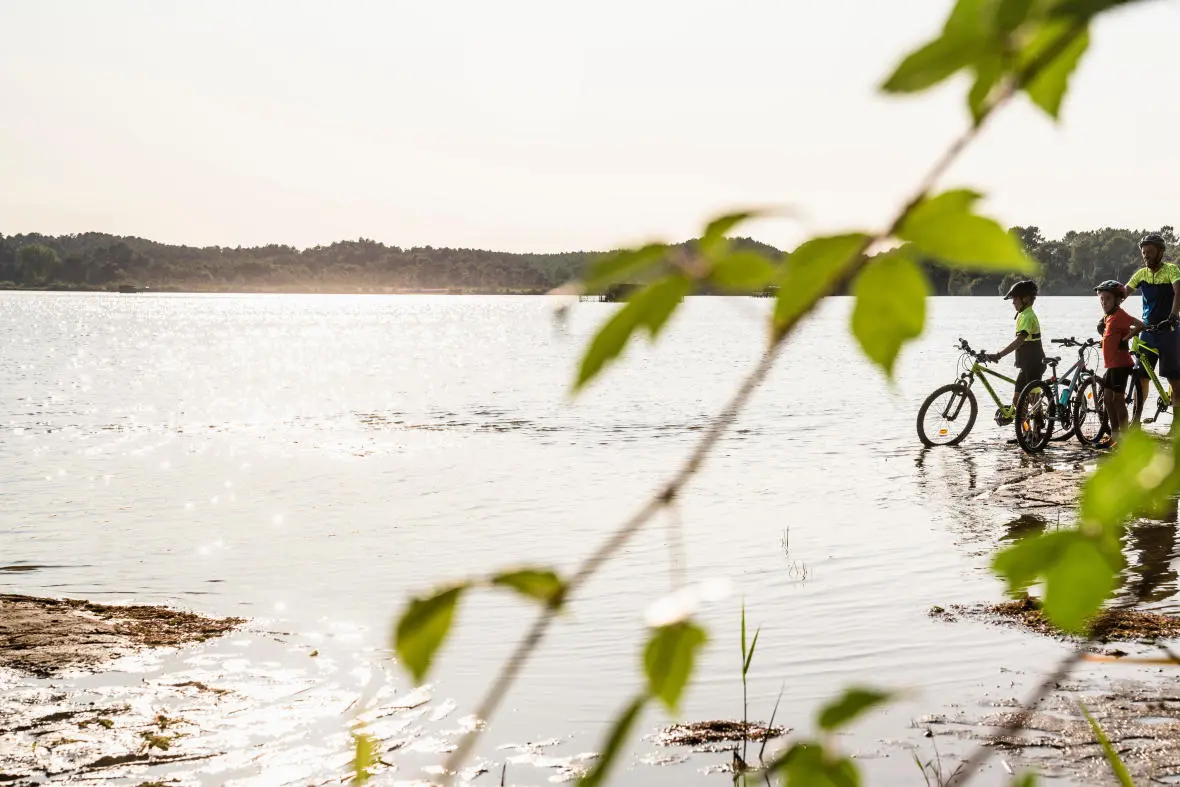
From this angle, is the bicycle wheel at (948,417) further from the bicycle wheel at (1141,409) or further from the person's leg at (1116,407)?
the person's leg at (1116,407)

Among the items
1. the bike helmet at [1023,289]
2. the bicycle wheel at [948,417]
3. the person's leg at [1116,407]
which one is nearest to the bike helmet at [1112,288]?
the bike helmet at [1023,289]

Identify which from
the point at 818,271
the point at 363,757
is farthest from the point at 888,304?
the point at 363,757

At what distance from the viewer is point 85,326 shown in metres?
136

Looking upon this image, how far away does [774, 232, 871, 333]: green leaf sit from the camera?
1.74 ft

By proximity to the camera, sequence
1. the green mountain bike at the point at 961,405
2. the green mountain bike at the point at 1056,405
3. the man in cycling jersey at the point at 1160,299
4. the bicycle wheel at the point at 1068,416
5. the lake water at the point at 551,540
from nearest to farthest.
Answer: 1. the lake water at the point at 551,540
2. the man in cycling jersey at the point at 1160,299
3. the green mountain bike at the point at 1056,405
4. the green mountain bike at the point at 961,405
5. the bicycle wheel at the point at 1068,416

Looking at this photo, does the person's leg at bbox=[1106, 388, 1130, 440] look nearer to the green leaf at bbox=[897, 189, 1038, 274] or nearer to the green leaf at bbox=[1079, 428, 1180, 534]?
the green leaf at bbox=[1079, 428, 1180, 534]

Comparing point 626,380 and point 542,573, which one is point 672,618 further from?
point 626,380

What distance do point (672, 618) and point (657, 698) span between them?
6 cm

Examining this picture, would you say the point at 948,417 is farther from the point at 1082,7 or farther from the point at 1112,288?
the point at 1082,7

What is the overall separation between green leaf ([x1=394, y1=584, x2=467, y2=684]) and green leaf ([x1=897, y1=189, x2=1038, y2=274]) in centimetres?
28

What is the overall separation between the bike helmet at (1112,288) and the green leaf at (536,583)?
15.4 m

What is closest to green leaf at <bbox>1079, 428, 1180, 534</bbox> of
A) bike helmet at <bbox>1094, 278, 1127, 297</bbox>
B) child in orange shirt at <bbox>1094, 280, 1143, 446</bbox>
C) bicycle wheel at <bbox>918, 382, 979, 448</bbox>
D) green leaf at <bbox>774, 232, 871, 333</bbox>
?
green leaf at <bbox>774, 232, 871, 333</bbox>

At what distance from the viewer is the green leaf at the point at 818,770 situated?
679 mm

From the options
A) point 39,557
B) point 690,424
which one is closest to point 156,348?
point 690,424
